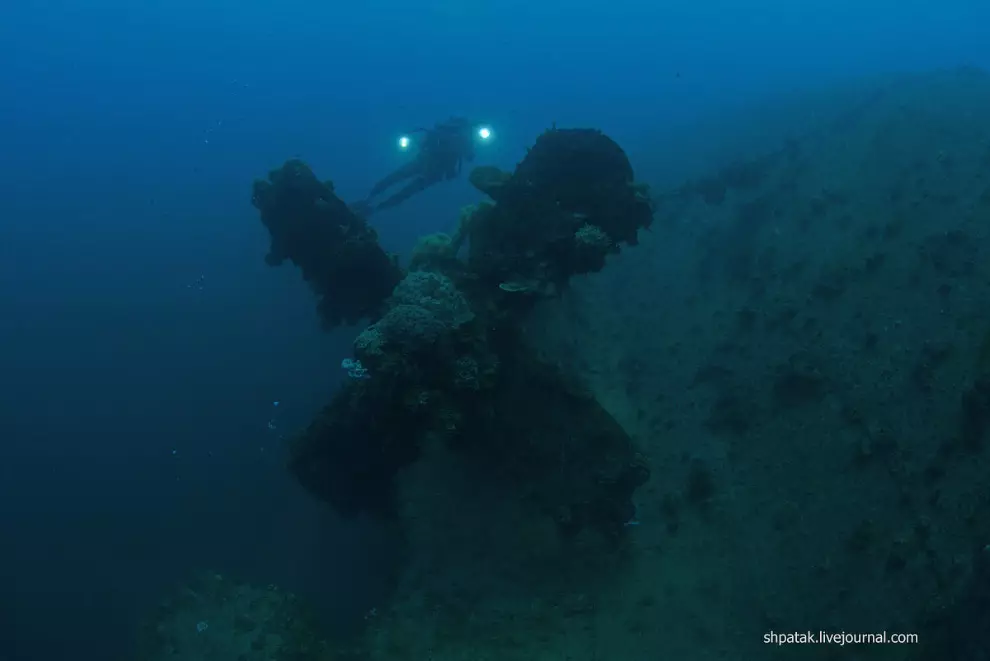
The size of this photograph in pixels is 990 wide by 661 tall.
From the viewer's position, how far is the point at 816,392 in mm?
9438

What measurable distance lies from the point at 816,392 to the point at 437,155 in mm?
12844

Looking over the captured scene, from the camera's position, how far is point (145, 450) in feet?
44.7

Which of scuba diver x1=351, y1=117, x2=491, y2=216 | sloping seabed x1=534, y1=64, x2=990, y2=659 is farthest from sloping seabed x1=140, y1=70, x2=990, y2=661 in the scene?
scuba diver x1=351, y1=117, x2=491, y2=216

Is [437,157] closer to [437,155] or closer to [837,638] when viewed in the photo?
[437,155]

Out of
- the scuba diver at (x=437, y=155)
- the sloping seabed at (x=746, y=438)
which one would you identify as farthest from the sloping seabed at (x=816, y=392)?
the scuba diver at (x=437, y=155)

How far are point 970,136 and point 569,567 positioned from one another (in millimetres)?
11372

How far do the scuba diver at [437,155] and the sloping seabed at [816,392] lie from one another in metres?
7.34

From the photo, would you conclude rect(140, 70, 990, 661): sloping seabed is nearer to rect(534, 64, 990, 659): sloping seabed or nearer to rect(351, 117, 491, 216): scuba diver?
rect(534, 64, 990, 659): sloping seabed

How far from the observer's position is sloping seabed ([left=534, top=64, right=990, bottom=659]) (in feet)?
24.9

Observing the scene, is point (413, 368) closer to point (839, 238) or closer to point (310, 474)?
point (310, 474)

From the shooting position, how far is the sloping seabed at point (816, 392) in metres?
7.59

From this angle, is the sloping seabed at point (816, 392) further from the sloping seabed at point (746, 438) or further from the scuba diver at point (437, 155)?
the scuba diver at point (437, 155)

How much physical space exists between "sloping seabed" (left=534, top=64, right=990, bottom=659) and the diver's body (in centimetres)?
734

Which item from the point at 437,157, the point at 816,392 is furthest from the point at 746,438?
the point at 437,157
